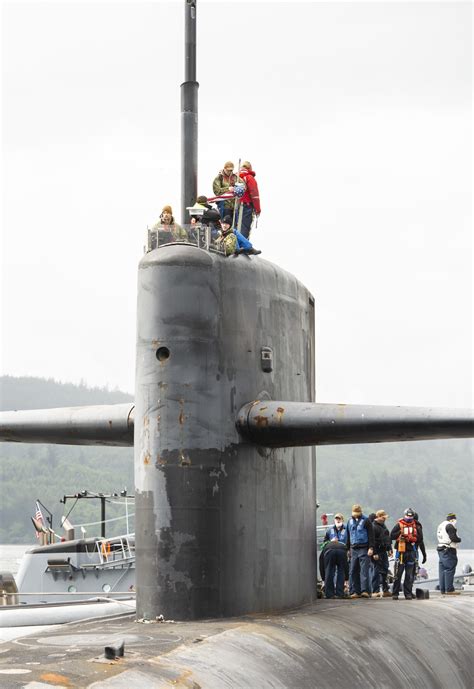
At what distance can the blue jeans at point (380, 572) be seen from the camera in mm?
14969

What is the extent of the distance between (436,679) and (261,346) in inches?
142

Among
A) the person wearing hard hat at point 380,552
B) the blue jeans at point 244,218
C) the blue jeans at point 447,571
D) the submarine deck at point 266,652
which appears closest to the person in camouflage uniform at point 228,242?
the blue jeans at point 244,218

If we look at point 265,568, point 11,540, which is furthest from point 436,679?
point 11,540

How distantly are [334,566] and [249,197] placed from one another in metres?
4.81

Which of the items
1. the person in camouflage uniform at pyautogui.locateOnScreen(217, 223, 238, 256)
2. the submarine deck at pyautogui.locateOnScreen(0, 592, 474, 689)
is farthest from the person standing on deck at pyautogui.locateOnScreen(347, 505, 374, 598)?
the person in camouflage uniform at pyautogui.locateOnScreen(217, 223, 238, 256)

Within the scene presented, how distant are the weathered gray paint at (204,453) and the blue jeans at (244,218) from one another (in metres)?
0.80

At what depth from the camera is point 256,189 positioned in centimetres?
1201

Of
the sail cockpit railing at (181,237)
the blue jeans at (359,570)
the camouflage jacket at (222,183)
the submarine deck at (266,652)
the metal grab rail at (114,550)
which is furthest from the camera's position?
the metal grab rail at (114,550)

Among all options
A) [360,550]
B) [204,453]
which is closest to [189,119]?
[204,453]

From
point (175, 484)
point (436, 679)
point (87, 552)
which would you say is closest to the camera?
point (175, 484)

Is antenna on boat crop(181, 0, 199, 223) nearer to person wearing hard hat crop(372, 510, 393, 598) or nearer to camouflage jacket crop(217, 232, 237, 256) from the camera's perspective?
camouflage jacket crop(217, 232, 237, 256)

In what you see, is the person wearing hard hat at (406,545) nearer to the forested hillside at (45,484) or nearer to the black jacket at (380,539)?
the black jacket at (380,539)

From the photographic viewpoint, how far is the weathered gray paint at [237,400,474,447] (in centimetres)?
959

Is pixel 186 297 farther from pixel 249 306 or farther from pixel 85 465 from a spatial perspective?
pixel 85 465
